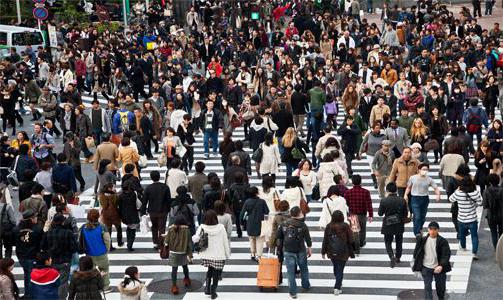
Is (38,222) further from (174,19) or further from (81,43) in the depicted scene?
(174,19)

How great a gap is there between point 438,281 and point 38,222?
6.11 metres

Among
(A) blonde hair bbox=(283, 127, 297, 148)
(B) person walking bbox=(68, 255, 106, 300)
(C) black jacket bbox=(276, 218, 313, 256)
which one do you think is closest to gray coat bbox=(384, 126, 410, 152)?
(A) blonde hair bbox=(283, 127, 297, 148)

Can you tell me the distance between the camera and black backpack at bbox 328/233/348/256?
16422 mm

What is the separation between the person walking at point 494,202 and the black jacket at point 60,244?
662 centimetres

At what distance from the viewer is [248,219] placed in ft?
58.9

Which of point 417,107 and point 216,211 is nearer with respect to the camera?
point 216,211

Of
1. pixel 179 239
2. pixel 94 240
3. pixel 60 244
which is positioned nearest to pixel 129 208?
pixel 94 240

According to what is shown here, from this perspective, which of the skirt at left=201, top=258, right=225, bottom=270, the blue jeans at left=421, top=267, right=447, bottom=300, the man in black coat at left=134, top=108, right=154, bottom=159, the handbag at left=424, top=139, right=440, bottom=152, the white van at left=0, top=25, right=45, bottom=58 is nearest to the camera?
the blue jeans at left=421, top=267, right=447, bottom=300

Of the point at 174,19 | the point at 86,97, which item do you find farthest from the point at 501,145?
the point at 174,19

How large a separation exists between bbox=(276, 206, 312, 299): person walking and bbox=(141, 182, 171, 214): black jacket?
256cm

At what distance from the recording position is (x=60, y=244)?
16.3 m

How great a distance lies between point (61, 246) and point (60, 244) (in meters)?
0.03

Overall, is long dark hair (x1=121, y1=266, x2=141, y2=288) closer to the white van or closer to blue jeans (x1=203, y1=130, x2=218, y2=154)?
blue jeans (x1=203, y1=130, x2=218, y2=154)

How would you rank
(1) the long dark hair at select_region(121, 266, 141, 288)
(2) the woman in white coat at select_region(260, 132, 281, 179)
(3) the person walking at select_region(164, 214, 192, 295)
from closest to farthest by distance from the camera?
(1) the long dark hair at select_region(121, 266, 141, 288)
(3) the person walking at select_region(164, 214, 192, 295)
(2) the woman in white coat at select_region(260, 132, 281, 179)
